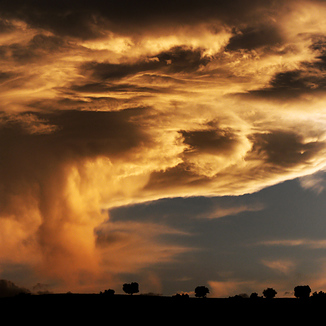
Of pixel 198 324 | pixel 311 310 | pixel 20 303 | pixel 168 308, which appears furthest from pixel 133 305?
pixel 311 310

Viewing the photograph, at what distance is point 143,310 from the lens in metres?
181

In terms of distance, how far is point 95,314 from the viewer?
171 m

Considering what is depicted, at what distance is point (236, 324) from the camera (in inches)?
6801

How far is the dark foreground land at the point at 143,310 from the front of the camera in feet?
554

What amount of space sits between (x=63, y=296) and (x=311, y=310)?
91275 mm

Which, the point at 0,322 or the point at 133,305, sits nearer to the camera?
the point at 0,322

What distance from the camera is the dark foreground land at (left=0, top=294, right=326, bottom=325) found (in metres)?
169

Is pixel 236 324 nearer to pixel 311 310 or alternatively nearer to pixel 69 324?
pixel 311 310

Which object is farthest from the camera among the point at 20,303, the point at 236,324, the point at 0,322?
the point at 20,303

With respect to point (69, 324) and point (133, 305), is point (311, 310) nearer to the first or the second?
point (133, 305)

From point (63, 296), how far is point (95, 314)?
29.2m

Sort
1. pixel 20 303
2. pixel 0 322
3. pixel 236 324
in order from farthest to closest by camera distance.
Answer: pixel 20 303 < pixel 236 324 < pixel 0 322

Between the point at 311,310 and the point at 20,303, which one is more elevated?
the point at 20,303

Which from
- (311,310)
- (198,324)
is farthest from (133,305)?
(311,310)
